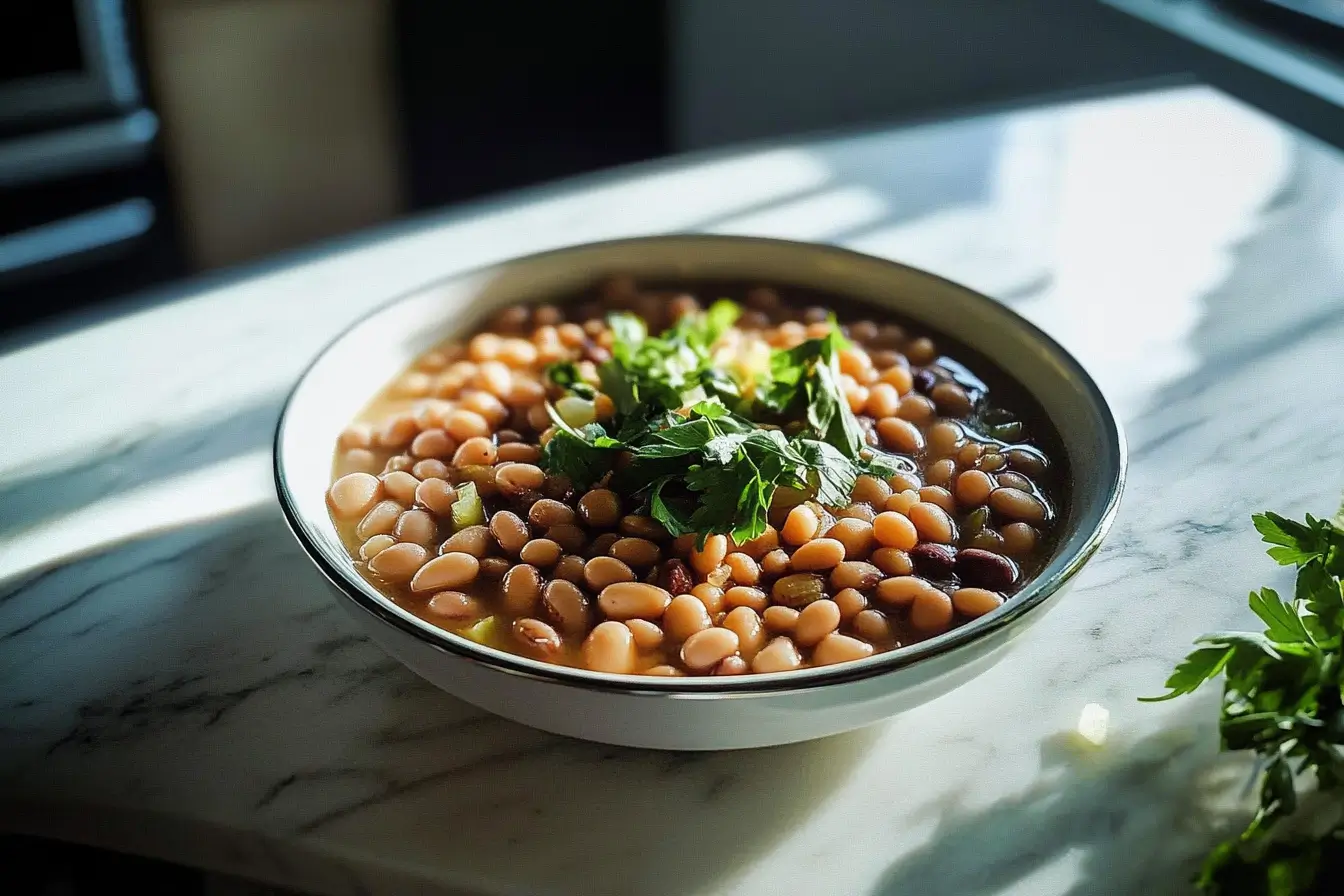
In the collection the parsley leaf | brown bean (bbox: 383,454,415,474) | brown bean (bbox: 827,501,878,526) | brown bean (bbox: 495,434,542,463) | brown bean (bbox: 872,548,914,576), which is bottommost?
brown bean (bbox: 872,548,914,576)

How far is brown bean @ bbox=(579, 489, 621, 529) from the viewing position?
3.10 feet

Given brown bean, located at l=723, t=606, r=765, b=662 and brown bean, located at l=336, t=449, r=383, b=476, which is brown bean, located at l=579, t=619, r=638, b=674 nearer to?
brown bean, located at l=723, t=606, r=765, b=662

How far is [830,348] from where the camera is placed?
1.06 meters

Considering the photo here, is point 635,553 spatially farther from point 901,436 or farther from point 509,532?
point 901,436

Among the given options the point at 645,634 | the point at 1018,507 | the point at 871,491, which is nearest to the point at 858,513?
the point at 871,491

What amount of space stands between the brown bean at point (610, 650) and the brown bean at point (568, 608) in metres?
0.03

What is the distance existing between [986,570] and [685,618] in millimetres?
237

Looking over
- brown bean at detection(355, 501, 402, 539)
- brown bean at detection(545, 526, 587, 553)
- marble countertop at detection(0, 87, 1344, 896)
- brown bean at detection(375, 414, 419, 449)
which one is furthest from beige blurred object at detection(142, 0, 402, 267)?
brown bean at detection(545, 526, 587, 553)

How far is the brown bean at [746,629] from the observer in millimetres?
835

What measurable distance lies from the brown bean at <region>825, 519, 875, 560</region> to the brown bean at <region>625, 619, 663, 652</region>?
17 cm

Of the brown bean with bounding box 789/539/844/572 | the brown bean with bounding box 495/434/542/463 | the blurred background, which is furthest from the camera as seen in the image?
the blurred background

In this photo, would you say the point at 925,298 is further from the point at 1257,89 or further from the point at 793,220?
the point at 1257,89

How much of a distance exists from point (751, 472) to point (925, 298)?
399 mm

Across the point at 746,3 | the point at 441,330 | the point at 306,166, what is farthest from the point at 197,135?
the point at 441,330
